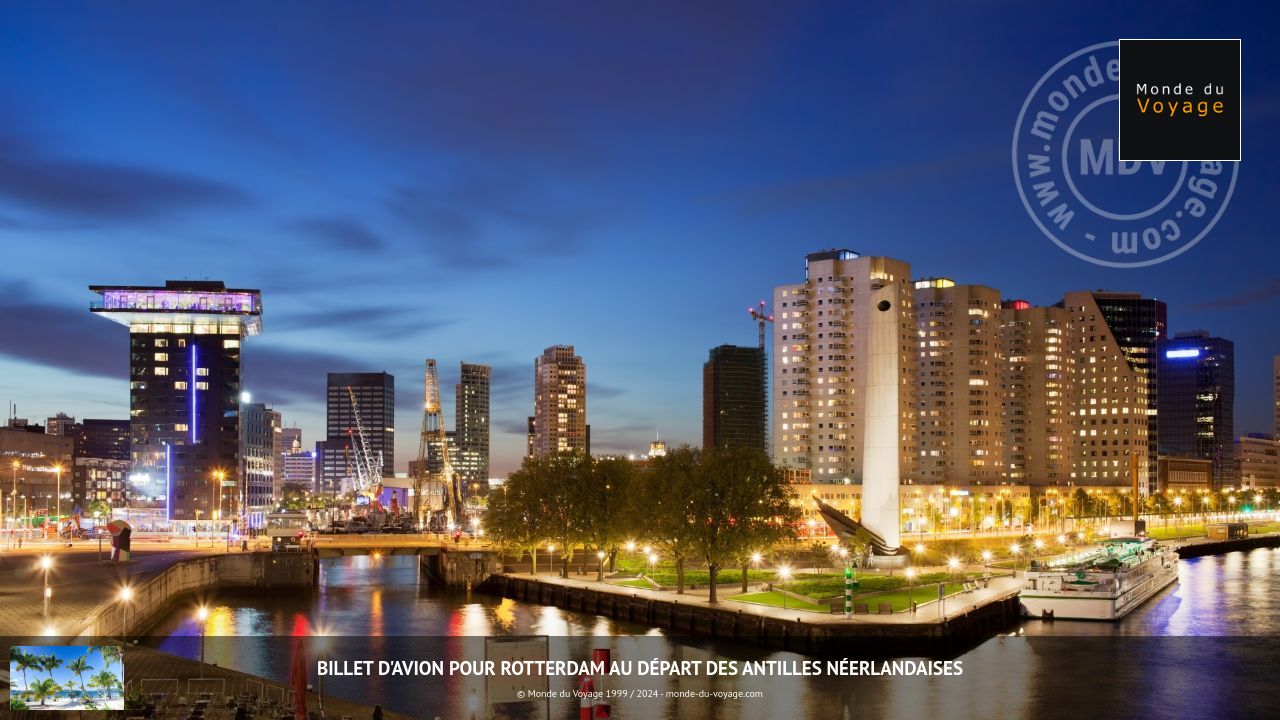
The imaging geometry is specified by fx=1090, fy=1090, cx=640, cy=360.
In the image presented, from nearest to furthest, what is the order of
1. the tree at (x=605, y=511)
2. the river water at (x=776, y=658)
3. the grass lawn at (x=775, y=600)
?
the river water at (x=776, y=658) → the grass lawn at (x=775, y=600) → the tree at (x=605, y=511)

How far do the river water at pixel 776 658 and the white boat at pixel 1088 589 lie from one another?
76.1 inches

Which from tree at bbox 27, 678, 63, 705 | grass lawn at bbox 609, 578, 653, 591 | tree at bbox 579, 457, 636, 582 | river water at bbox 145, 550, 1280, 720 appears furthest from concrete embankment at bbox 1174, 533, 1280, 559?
tree at bbox 27, 678, 63, 705

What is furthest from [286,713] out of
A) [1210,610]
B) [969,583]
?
[1210,610]

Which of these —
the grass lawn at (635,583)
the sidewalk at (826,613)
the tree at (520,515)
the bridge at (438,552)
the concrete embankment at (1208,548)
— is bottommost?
the concrete embankment at (1208,548)

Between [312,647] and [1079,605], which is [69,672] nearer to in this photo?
[312,647]

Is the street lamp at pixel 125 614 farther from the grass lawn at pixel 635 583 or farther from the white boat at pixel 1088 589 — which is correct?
the white boat at pixel 1088 589

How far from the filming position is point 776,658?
2721 inches

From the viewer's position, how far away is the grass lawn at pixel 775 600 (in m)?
78.7

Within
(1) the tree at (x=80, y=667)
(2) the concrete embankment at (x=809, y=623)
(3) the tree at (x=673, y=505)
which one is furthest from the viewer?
(3) the tree at (x=673, y=505)

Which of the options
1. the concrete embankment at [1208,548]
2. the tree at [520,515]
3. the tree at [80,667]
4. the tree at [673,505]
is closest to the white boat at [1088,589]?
the tree at [673,505]

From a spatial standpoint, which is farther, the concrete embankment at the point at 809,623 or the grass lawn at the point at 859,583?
the grass lawn at the point at 859,583

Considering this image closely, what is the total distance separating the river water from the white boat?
1932 mm

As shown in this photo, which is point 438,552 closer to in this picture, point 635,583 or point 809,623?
point 635,583

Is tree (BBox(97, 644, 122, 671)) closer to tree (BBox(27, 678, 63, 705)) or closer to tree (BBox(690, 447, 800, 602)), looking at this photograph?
tree (BBox(27, 678, 63, 705))
